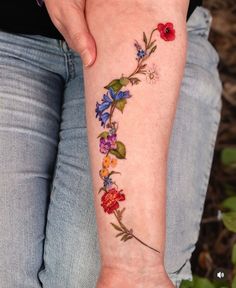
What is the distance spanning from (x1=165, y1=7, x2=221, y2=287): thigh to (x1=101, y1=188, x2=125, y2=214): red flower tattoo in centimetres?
19

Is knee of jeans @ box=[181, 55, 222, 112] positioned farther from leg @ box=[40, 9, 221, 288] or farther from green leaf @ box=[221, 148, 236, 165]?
green leaf @ box=[221, 148, 236, 165]

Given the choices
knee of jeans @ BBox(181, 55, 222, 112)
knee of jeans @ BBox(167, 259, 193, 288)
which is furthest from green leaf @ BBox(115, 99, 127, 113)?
knee of jeans @ BBox(167, 259, 193, 288)

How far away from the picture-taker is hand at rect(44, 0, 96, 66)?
32.6 inches

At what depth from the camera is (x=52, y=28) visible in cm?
102

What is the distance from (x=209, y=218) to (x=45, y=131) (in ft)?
2.14

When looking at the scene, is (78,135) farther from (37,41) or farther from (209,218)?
(209,218)

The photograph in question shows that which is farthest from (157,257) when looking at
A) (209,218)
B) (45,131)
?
(209,218)

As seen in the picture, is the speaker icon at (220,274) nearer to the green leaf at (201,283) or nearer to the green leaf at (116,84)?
the green leaf at (201,283)

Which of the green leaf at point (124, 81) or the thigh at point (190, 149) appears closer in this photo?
the green leaf at point (124, 81)

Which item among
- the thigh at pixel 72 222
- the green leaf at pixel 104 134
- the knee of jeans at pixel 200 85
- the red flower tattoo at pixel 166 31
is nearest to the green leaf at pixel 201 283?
the thigh at pixel 72 222

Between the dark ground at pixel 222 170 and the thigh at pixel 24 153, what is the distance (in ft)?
1.92

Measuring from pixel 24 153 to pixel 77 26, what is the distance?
1.04ft

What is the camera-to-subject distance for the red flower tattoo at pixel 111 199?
84 cm

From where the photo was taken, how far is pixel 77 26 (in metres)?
0.83
